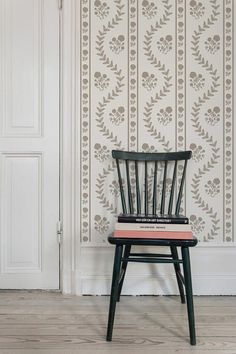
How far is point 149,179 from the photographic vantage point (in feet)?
6.44

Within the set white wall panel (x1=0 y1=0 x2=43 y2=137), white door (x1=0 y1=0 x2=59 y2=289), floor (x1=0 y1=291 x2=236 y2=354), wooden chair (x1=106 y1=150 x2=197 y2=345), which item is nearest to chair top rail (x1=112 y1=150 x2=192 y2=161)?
wooden chair (x1=106 y1=150 x2=197 y2=345)

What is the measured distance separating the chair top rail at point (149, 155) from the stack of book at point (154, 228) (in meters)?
0.42

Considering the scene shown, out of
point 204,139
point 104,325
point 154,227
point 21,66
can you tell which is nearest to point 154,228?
point 154,227

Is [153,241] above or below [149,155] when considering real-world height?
below

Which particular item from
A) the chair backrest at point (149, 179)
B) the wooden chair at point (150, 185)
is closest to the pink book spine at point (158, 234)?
the wooden chair at point (150, 185)

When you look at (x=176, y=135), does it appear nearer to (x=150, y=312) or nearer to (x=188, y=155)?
(x=188, y=155)

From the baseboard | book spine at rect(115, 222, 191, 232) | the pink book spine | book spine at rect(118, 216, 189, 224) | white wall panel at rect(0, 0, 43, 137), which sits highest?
white wall panel at rect(0, 0, 43, 137)

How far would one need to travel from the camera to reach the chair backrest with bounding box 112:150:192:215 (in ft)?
6.05

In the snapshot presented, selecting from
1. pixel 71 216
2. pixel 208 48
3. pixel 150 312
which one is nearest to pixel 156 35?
pixel 208 48

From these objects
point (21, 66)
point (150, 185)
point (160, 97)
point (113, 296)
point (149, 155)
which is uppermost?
point (21, 66)

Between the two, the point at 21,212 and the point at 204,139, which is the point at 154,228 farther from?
the point at 21,212

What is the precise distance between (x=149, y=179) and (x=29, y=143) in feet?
2.29

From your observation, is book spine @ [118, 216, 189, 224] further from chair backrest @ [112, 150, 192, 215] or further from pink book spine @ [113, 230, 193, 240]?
chair backrest @ [112, 150, 192, 215]

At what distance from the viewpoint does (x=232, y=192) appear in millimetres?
1962
